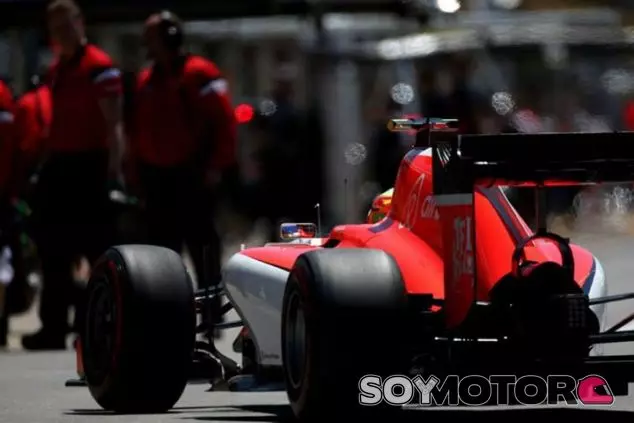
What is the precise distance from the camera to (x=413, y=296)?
25.6 ft

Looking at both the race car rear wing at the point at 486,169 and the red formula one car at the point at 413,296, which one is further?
the race car rear wing at the point at 486,169

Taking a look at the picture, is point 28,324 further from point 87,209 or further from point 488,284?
point 488,284

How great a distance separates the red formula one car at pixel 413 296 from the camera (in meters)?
7.48

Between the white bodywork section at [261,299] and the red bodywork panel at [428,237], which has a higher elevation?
the red bodywork panel at [428,237]

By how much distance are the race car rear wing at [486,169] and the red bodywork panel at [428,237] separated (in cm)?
26

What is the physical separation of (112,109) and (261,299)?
4.77 meters

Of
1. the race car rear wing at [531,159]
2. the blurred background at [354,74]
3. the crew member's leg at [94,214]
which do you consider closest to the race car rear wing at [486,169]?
the race car rear wing at [531,159]

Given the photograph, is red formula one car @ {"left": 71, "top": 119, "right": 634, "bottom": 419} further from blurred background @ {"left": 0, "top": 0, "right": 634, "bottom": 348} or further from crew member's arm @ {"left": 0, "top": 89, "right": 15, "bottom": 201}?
blurred background @ {"left": 0, "top": 0, "right": 634, "bottom": 348}

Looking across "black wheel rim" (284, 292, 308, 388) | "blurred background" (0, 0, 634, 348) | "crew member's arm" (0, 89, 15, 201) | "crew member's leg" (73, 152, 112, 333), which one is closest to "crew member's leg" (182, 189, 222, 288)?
"crew member's leg" (73, 152, 112, 333)

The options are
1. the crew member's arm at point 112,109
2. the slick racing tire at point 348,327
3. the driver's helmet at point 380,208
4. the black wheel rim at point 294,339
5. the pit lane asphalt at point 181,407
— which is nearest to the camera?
the slick racing tire at point 348,327

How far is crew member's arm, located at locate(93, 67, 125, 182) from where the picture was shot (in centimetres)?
1353

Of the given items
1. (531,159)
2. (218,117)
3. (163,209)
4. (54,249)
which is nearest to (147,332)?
(531,159)

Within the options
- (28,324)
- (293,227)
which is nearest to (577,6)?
(28,324)

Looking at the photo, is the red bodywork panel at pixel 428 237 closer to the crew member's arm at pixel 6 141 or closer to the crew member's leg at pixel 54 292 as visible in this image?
the crew member's leg at pixel 54 292
